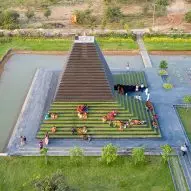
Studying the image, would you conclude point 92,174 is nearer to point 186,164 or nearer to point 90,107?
point 186,164

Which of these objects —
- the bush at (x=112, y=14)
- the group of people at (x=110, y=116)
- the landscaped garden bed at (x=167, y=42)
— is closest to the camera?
the group of people at (x=110, y=116)

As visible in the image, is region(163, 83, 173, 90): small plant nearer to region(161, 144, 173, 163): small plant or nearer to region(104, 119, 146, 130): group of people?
region(104, 119, 146, 130): group of people

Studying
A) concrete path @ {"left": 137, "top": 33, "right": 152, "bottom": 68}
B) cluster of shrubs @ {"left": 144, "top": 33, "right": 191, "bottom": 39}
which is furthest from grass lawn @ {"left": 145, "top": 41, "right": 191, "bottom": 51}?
cluster of shrubs @ {"left": 144, "top": 33, "right": 191, "bottom": 39}

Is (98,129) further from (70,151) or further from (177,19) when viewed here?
(177,19)

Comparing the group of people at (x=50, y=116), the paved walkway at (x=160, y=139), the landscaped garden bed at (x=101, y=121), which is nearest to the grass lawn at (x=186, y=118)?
the paved walkway at (x=160, y=139)

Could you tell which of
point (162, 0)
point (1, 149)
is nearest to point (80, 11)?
point (162, 0)

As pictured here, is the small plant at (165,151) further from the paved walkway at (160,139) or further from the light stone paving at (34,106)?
the light stone paving at (34,106)
